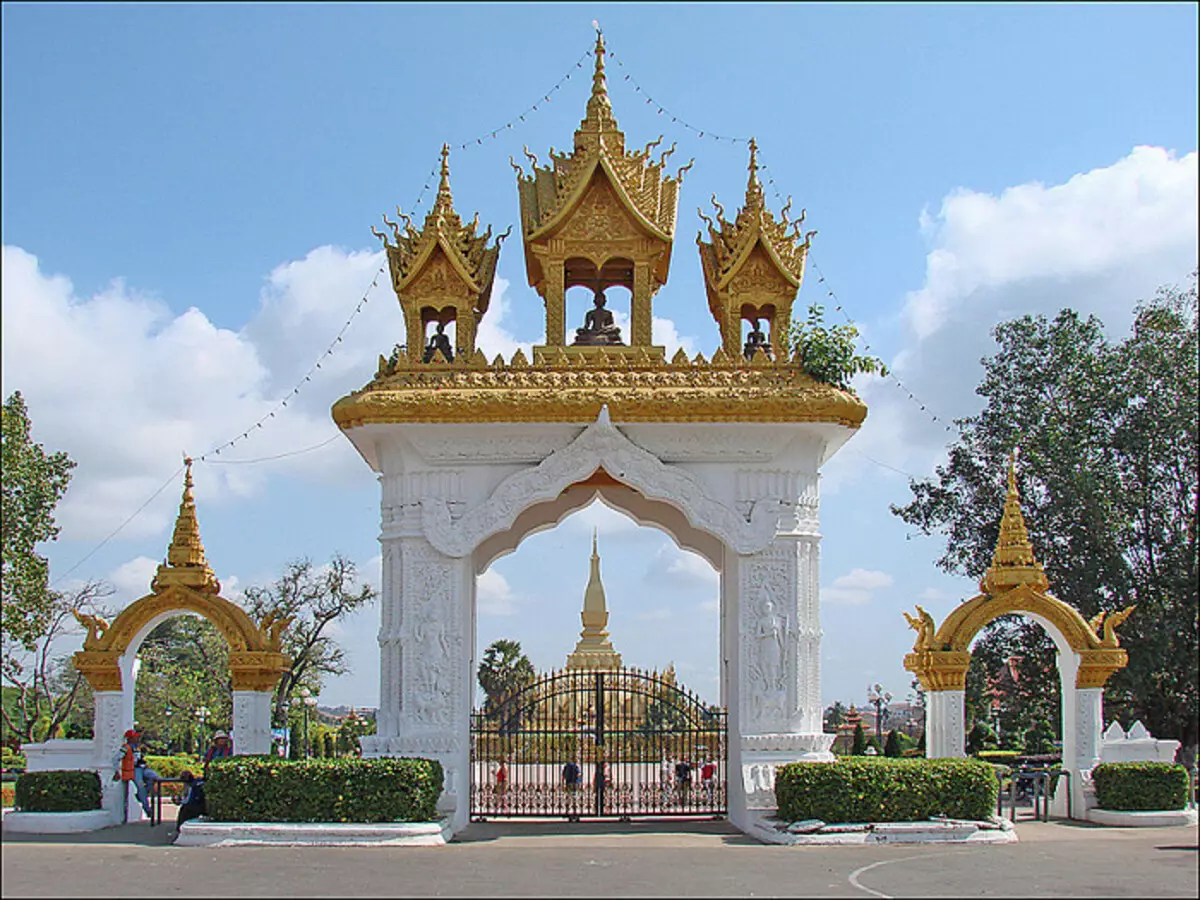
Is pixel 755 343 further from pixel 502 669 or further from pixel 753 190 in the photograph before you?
pixel 502 669

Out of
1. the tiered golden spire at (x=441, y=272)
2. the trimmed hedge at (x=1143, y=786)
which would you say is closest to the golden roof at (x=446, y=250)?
the tiered golden spire at (x=441, y=272)

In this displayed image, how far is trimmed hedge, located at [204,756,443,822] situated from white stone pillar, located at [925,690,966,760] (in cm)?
642

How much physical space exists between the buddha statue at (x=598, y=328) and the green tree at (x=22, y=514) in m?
11.6

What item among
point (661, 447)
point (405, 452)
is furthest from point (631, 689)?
point (405, 452)

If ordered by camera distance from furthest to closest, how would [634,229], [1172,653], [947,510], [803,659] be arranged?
[947,510] → [1172,653] → [634,229] → [803,659]

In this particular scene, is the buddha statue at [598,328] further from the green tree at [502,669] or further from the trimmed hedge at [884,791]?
the green tree at [502,669]

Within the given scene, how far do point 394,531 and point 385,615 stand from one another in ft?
3.32

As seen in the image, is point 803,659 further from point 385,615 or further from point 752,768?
point 385,615

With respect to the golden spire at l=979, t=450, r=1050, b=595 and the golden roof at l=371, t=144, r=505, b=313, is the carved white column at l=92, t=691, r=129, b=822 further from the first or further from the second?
the golden spire at l=979, t=450, r=1050, b=595

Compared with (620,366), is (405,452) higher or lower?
lower

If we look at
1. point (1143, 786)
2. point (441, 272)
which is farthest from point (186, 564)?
point (1143, 786)

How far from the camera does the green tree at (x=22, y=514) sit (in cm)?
2386

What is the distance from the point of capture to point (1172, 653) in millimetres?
25062

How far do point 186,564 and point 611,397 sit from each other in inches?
226
